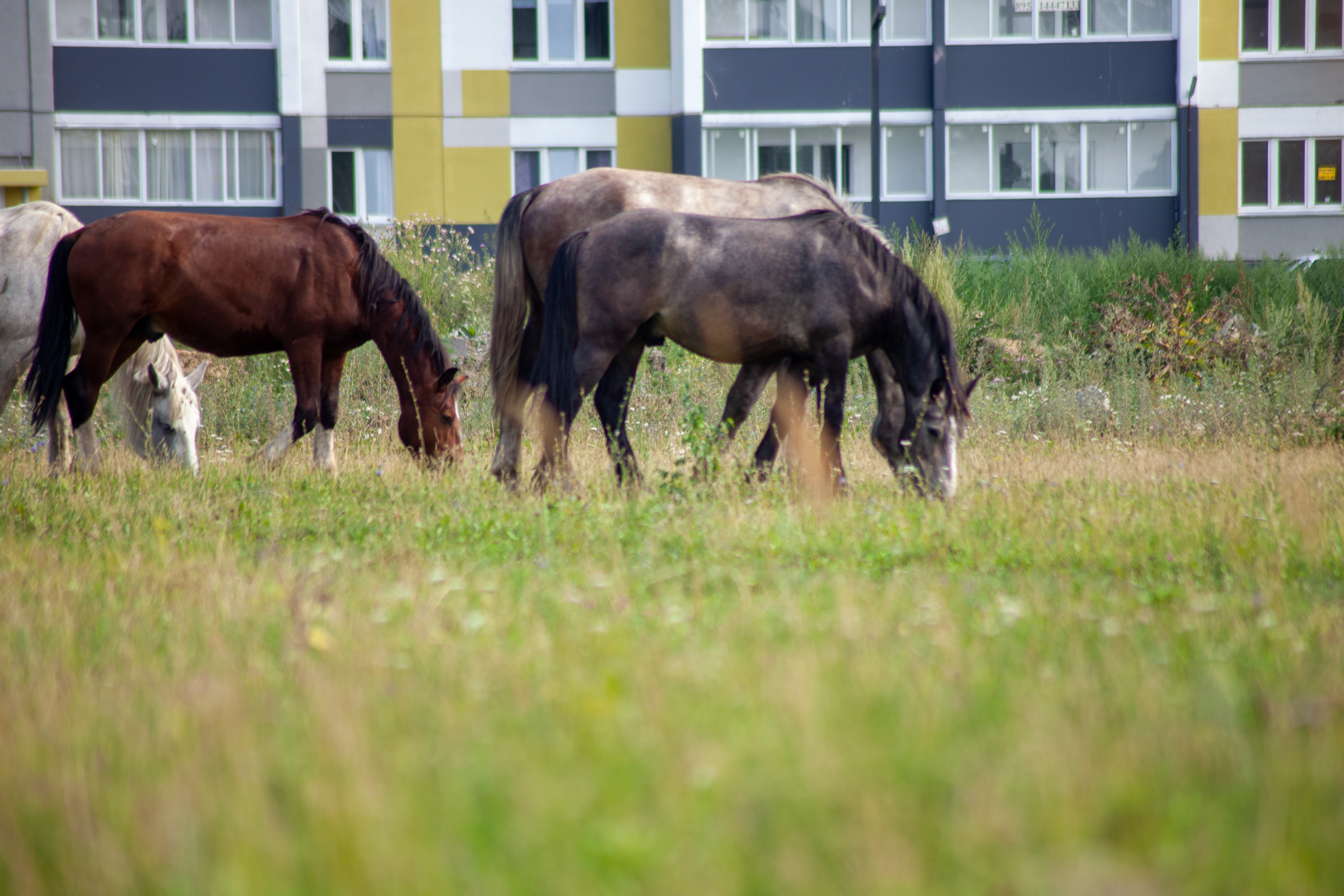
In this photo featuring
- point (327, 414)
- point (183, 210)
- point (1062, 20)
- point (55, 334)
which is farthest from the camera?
point (1062, 20)

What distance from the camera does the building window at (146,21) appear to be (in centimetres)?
2405

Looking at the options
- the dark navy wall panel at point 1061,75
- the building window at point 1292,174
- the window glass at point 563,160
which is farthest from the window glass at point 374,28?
the building window at point 1292,174

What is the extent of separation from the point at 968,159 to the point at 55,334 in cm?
2049

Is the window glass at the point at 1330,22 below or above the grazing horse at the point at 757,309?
above

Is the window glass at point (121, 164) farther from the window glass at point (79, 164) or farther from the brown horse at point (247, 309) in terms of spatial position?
the brown horse at point (247, 309)

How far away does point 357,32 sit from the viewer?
2469cm

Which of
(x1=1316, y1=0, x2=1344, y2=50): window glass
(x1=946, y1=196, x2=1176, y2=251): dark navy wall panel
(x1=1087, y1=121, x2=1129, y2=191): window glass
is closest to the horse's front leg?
(x1=946, y1=196, x2=1176, y2=251): dark navy wall panel

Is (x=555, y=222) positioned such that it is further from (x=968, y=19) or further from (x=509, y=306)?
(x=968, y=19)

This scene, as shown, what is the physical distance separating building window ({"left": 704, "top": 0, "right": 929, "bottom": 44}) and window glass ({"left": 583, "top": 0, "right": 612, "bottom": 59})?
2.27 meters

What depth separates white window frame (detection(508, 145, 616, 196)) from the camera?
25.0 metres

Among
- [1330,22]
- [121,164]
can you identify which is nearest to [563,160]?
[121,164]

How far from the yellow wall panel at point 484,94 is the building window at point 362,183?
6.45 ft

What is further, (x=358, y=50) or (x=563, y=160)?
(x=563, y=160)

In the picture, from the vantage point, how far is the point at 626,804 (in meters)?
2.32
